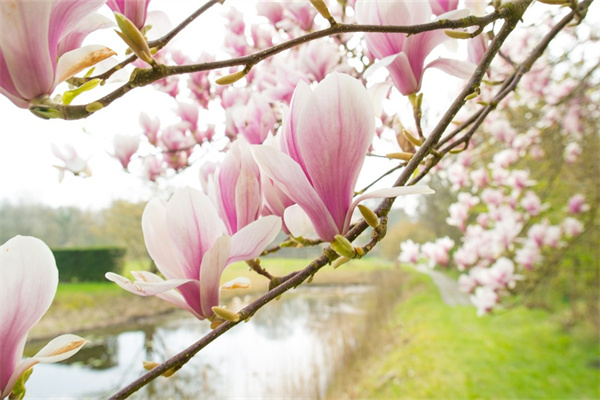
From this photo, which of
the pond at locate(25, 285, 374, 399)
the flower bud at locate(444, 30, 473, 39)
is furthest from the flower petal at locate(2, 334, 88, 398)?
the pond at locate(25, 285, 374, 399)

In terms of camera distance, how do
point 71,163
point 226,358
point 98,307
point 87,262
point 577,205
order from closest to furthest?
point 71,163
point 577,205
point 226,358
point 98,307
point 87,262

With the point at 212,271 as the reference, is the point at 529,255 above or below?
below

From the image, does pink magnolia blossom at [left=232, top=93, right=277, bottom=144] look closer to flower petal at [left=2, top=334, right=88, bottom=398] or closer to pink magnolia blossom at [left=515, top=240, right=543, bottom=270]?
flower petal at [left=2, top=334, right=88, bottom=398]

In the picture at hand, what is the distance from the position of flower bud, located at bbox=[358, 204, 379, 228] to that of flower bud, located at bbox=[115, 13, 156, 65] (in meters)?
0.16

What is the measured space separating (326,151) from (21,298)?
207 mm

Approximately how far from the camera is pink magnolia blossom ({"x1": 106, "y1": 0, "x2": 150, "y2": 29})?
34 centimetres

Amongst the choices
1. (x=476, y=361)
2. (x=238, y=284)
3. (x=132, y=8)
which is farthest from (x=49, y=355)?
(x=476, y=361)

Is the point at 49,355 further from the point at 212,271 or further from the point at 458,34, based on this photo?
the point at 458,34

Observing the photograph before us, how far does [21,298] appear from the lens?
25cm

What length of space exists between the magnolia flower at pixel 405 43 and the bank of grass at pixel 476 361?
2271mm

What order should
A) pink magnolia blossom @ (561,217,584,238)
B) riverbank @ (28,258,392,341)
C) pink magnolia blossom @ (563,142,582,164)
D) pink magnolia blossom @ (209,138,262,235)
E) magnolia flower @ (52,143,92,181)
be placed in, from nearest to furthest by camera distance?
1. pink magnolia blossom @ (209,138,262,235)
2. magnolia flower @ (52,143,92,181)
3. pink magnolia blossom @ (561,217,584,238)
4. pink magnolia blossom @ (563,142,582,164)
5. riverbank @ (28,258,392,341)

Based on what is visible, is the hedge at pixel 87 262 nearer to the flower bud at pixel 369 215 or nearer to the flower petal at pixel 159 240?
the flower petal at pixel 159 240

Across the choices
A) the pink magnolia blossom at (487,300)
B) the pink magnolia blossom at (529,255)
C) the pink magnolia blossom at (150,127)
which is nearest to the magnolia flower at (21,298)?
the pink magnolia blossom at (150,127)

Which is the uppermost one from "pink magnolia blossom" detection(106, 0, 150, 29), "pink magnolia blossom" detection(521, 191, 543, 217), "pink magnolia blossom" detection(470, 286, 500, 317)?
"pink magnolia blossom" detection(106, 0, 150, 29)
